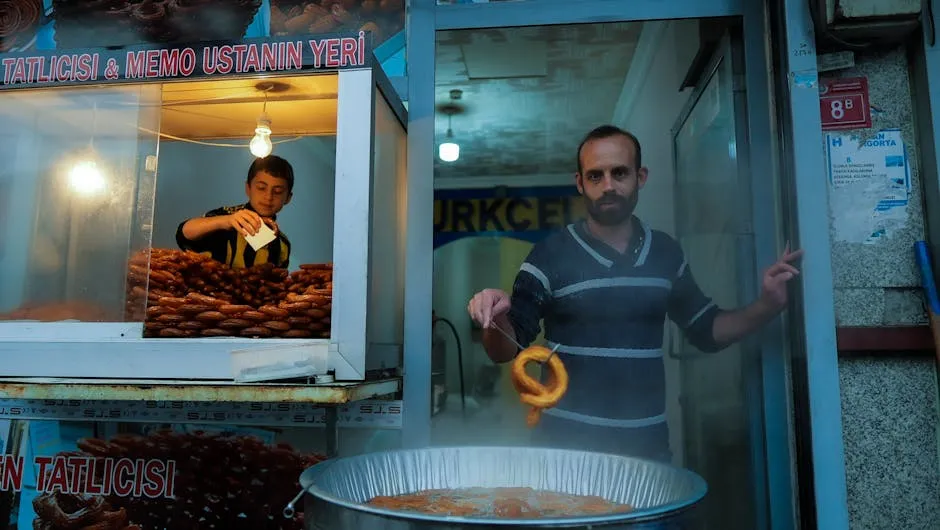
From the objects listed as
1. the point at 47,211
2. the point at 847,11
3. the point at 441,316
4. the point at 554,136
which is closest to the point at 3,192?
the point at 47,211

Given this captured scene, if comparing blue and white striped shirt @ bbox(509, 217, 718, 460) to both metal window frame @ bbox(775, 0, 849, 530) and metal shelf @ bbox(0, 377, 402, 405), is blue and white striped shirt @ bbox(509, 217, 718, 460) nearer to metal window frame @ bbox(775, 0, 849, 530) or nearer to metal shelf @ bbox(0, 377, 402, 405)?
metal window frame @ bbox(775, 0, 849, 530)

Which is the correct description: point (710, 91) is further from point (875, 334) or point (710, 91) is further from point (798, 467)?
point (798, 467)

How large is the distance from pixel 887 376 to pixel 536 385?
1298 millimetres

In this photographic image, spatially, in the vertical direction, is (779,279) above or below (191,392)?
above

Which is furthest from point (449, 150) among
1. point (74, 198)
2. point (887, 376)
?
point (887, 376)

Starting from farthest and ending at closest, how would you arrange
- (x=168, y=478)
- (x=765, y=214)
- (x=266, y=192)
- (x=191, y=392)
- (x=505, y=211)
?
(x=505, y=211) < (x=266, y=192) < (x=168, y=478) < (x=765, y=214) < (x=191, y=392)

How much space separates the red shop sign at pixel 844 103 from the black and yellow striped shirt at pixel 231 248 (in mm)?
3323

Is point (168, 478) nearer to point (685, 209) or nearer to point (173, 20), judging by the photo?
point (173, 20)

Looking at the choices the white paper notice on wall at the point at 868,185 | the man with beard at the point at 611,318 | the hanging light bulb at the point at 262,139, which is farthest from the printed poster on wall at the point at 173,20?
the white paper notice on wall at the point at 868,185

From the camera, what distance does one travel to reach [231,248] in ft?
13.4

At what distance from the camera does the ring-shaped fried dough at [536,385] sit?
180 centimetres

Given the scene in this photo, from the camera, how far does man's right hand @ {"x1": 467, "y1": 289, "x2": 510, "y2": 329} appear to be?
71.7 inches

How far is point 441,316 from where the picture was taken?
2664 mm

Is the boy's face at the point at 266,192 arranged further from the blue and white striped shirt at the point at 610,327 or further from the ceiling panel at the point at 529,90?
the blue and white striped shirt at the point at 610,327
